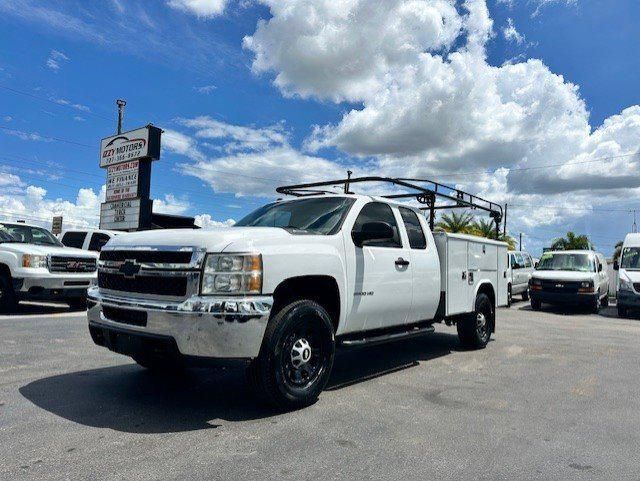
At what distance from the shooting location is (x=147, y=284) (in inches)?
165

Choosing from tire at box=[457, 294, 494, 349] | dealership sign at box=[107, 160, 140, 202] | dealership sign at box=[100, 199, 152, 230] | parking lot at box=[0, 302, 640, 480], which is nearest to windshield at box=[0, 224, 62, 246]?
parking lot at box=[0, 302, 640, 480]

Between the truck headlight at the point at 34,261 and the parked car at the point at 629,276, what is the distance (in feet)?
47.0

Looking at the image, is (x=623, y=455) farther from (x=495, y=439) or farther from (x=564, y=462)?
(x=495, y=439)

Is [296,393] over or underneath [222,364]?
underneath

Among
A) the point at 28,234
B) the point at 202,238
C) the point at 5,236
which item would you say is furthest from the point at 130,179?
the point at 202,238

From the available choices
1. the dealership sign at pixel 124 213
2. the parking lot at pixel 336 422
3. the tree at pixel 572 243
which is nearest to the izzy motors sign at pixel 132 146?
the dealership sign at pixel 124 213

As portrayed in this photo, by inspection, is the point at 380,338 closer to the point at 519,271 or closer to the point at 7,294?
the point at 7,294

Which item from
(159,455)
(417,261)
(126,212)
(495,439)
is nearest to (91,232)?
(126,212)

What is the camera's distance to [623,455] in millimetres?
3494

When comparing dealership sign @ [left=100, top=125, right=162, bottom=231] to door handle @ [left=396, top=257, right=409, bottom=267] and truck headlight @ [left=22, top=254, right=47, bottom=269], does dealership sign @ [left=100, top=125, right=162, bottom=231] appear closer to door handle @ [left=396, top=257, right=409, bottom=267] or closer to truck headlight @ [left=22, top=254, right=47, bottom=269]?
truck headlight @ [left=22, top=254, right=47, bottom=269]

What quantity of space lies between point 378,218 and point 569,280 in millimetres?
11908

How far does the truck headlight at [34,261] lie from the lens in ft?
31.8

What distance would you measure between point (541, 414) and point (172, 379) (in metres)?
3.47

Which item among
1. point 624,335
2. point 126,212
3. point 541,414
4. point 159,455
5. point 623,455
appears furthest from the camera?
point 126,212
